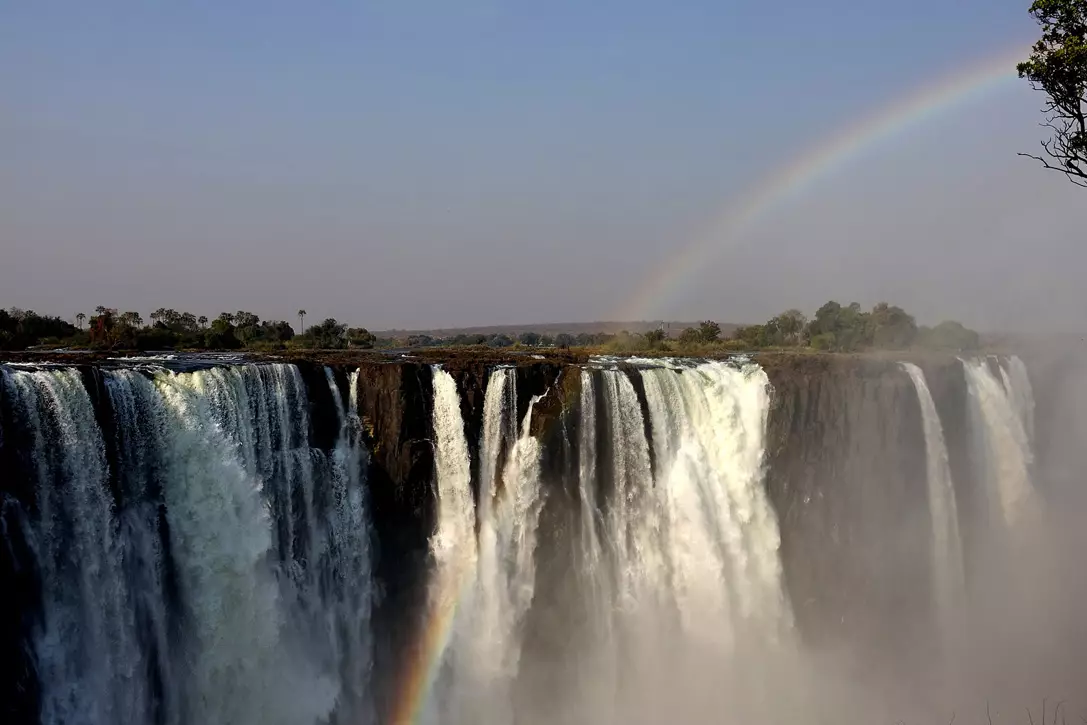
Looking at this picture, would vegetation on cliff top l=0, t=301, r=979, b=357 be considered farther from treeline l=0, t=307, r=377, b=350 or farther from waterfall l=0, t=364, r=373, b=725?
waterfall l=0, t=364, r=373, b=725

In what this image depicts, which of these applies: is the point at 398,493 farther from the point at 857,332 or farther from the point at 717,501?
the point at 857,332

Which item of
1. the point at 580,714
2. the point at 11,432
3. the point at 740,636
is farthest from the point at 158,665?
the point at 740,636

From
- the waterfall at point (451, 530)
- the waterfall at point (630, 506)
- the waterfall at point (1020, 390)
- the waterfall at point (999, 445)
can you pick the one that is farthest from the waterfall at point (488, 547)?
the waterfall at point (1020, 390)

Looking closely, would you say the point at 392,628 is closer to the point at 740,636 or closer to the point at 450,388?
the point at 450,388

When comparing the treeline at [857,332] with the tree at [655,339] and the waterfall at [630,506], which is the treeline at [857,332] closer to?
the tree at [655,339]

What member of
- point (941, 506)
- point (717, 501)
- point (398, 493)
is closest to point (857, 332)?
point (941, 506)
